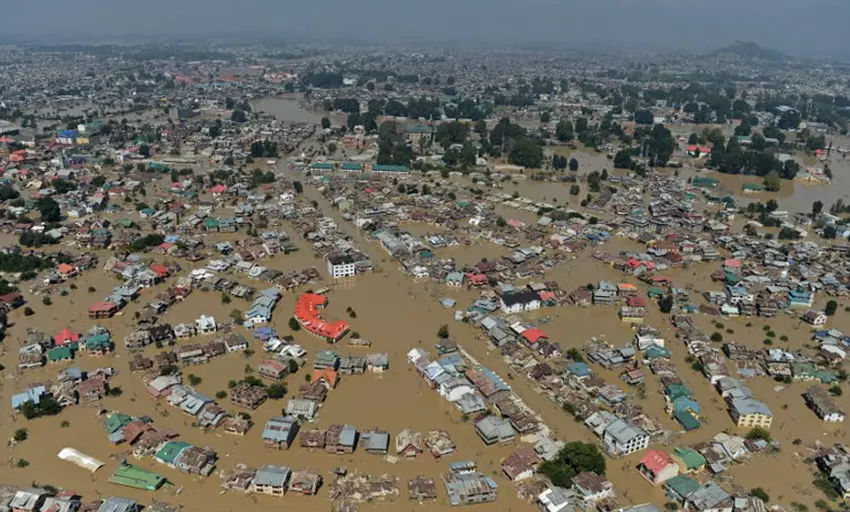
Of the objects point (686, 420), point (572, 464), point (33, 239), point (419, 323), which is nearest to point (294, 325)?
point (419, 323)

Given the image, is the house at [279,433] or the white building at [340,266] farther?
the white building at [340,266]

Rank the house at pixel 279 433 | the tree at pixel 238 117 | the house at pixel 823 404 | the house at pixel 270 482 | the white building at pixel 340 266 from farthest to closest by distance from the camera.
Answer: the tree at pixel 238 117 → the white building at pixel 340 266 → the house at pixel 823 404 → the house at pixel 279 433 → the house at pixel 270 482

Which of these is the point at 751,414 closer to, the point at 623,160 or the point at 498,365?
the point at 498,365

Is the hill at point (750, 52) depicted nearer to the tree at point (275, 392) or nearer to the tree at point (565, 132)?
the tree at point (565, 132)

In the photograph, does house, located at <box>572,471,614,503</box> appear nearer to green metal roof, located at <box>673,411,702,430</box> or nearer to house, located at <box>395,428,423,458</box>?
green metal roof, located at <box>673,411,702,430</box>

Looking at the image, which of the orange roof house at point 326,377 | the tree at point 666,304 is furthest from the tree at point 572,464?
the tree at point 666,304

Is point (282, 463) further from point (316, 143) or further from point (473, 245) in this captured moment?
point (316, 143)
